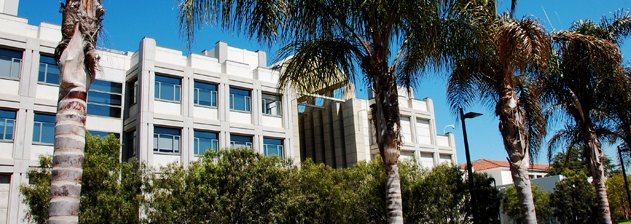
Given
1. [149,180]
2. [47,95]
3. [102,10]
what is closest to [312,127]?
[47,95]

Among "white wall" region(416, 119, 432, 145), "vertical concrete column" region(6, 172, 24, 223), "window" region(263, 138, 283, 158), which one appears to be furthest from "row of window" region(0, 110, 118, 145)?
"white wall" region(416, 119, 432, 145)

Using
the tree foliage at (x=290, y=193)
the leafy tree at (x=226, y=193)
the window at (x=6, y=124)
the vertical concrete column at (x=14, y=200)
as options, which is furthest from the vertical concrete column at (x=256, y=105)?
the leafy tree at (x=226, y=193)

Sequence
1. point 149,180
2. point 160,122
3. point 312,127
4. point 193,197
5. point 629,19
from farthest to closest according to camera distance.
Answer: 1. point 312,127
2. point 160,122
3. point 149,180
4. point 629,19
5. point 193,197

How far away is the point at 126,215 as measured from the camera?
62.3ft

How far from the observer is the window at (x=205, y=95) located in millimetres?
30469

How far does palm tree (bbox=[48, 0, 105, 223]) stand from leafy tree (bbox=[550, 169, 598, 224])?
32.9 metres

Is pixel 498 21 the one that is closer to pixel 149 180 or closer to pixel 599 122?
pixel 599 122

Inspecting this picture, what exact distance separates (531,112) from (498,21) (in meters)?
4.02

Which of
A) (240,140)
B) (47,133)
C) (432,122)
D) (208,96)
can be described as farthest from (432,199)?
(432,122)

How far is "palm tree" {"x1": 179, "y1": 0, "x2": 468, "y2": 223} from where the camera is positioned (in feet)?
34.9

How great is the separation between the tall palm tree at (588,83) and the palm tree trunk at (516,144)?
286cm

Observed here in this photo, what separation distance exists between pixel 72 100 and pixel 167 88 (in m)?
22.4

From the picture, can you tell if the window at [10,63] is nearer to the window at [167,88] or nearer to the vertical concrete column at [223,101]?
the window at [167,88]

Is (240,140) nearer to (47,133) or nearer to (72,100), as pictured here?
(47,133)
